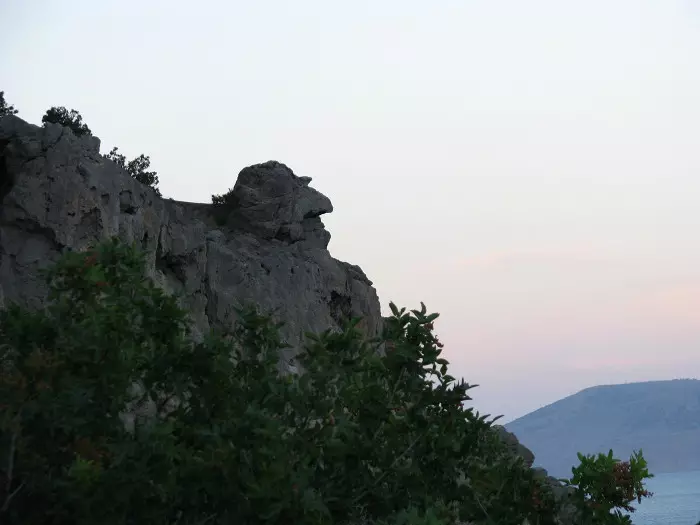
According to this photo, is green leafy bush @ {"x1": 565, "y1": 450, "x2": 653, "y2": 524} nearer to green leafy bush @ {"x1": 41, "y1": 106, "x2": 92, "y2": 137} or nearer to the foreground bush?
the foreground bush

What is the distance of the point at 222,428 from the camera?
6176 millimetres

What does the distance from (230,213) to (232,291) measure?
244 inches

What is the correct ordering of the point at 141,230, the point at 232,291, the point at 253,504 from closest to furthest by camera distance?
1. the point at 253,504
2. the point at 141,230
3. the point at 232,291

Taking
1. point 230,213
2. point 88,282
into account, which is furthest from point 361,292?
point 88,282

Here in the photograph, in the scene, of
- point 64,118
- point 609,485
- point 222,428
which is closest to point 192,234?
point 64,118

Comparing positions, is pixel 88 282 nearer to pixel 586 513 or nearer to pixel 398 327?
pixel 398 327

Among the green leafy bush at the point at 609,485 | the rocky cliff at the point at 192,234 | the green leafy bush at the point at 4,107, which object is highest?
the green leafy bush at the point at 4,107

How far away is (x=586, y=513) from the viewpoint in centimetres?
649

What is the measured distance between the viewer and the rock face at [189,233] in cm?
2223

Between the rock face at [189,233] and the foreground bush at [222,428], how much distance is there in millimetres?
882

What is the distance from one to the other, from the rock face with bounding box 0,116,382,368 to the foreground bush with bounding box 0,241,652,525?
34.7 inches

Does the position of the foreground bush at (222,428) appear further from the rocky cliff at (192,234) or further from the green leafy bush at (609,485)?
the rocky cliff at (192,234)

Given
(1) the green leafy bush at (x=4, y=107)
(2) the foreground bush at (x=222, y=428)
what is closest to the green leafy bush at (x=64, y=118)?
(1) the green leafy bush at (x=4, y=107)

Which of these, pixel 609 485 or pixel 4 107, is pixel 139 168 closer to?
pixel 4 107
